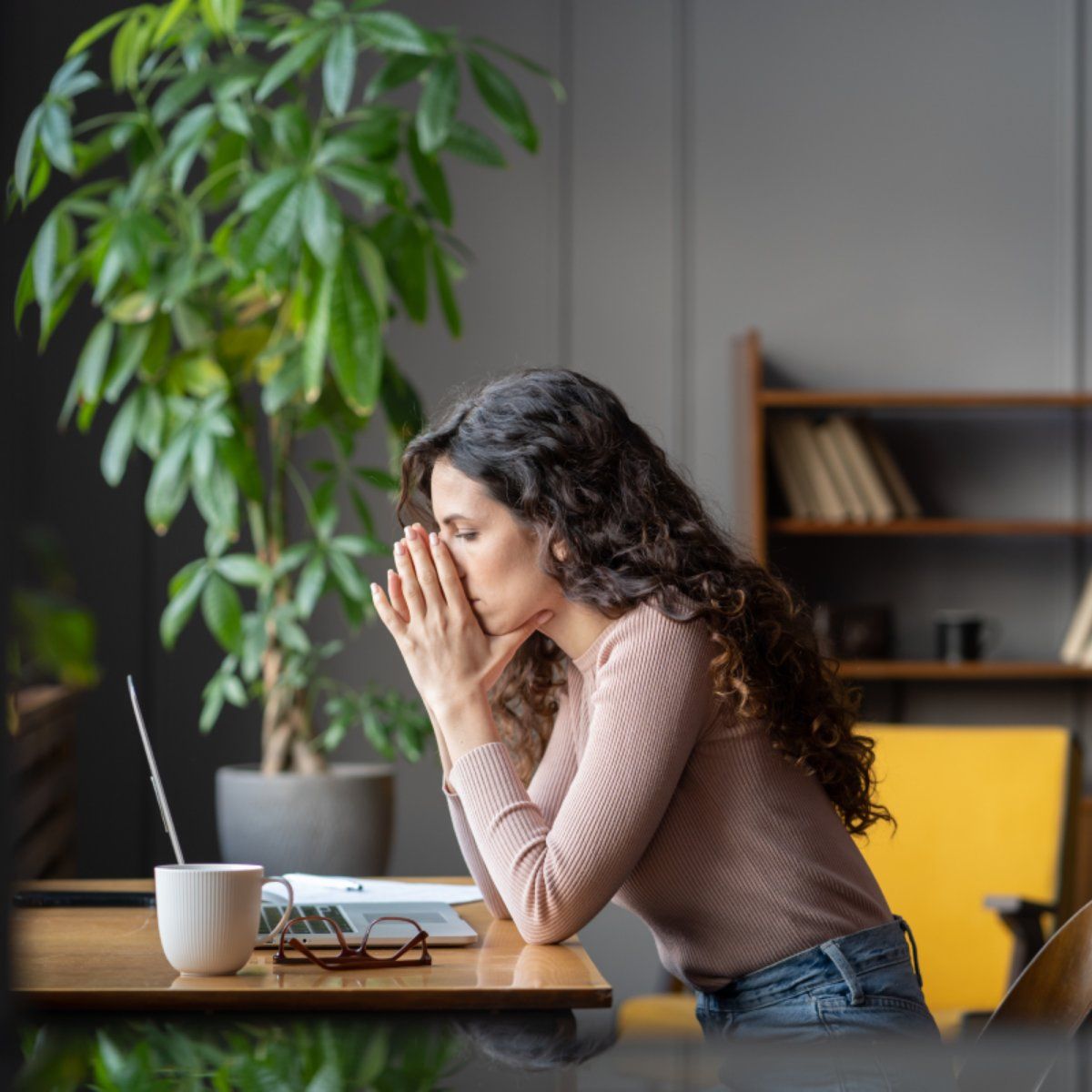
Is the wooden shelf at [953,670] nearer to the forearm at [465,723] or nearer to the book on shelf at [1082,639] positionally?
the book on shelf at [1082,639]

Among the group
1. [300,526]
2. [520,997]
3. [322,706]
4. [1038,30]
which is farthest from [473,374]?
[520,997]

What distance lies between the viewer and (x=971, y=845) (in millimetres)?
2205

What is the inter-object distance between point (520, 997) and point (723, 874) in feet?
0.97

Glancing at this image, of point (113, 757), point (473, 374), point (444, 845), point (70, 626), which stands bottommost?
point (444, 845)

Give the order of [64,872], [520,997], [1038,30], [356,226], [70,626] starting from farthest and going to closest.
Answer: [1038,30] < [64,872] < [356,226] < [520,997] < [70,626]

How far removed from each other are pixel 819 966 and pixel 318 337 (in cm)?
158

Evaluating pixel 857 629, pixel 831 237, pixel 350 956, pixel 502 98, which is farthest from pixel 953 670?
pixel 350 956

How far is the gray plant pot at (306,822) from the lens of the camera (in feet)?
8.74

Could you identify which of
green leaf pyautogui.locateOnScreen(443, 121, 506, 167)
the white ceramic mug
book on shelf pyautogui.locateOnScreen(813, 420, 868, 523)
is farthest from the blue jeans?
book on shelf pyautogui.locateOnScreen(813, 420, 868, 523)

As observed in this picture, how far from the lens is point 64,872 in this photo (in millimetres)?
3170

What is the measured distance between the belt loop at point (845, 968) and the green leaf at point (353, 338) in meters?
1.48

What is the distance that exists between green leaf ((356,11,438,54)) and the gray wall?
1.11 m

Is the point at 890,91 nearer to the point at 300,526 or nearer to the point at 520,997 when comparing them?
the point at 300,526

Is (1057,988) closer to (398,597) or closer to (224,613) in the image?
(398,597)
